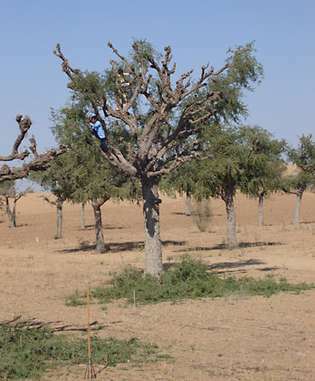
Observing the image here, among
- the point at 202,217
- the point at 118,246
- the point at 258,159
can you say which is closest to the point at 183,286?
the point at 258,159

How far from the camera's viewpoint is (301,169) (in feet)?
173

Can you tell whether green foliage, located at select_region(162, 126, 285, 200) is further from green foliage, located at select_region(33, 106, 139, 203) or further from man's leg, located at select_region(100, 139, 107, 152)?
man's leg, located at select_region(100, 139, 107, 152)

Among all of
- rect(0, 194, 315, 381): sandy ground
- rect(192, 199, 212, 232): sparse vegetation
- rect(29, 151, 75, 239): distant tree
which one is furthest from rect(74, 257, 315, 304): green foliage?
rect(192, 199, 212, 232): sparse vegetation

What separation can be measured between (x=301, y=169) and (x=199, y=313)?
1568 inches

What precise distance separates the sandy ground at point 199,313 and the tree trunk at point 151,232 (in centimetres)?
228

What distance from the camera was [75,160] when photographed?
97.3 ft

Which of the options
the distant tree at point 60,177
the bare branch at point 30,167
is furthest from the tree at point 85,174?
the bare branch at point 30,167

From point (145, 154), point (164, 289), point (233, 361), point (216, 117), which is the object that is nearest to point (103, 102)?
point (145, 154)

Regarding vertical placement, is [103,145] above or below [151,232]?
above

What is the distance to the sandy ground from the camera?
957 centimetres

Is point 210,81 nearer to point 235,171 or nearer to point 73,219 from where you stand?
point 235,171

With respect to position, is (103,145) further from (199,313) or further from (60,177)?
(60,177)

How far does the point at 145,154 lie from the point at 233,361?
9.60 meters

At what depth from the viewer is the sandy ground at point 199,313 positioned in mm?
9570
